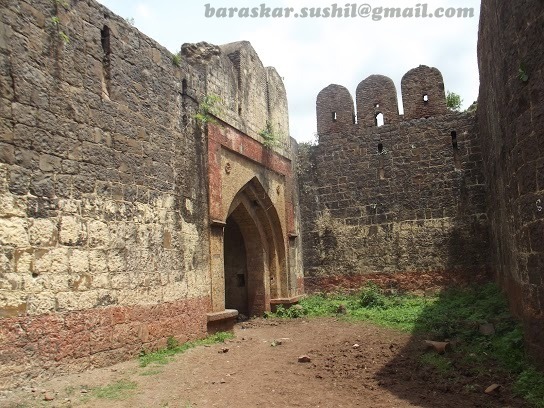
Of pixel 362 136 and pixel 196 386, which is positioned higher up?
pixel 362 136

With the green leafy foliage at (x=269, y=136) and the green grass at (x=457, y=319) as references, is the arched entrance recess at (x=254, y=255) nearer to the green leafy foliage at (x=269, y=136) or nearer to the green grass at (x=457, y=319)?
the green grass at (x=457, y=319)

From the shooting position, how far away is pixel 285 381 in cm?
521

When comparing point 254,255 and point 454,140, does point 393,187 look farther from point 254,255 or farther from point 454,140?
point 254,255

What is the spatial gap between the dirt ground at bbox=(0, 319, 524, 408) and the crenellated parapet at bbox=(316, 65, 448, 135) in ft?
21.7

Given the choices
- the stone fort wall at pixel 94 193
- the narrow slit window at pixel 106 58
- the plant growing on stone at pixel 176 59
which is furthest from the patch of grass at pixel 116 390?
the plant growing on stone at pixel 176 59

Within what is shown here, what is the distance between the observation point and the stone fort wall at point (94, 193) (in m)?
4.82

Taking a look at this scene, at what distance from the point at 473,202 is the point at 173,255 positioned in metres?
7.34

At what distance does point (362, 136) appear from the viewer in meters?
12.4

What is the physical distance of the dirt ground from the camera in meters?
4.39

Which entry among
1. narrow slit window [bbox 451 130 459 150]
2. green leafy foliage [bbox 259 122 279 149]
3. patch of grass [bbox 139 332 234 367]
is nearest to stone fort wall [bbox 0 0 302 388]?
patch of grass [bbox 139 332 234 367]

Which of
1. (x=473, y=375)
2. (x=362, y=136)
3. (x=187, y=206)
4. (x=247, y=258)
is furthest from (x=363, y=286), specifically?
(x=473, y=375)

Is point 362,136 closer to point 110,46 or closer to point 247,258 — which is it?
point 247,258

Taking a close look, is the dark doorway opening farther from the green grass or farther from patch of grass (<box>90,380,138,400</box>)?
patch of grass (<box>90,380,138,400</box>)

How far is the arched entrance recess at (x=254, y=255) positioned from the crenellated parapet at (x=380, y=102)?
3301 mm
